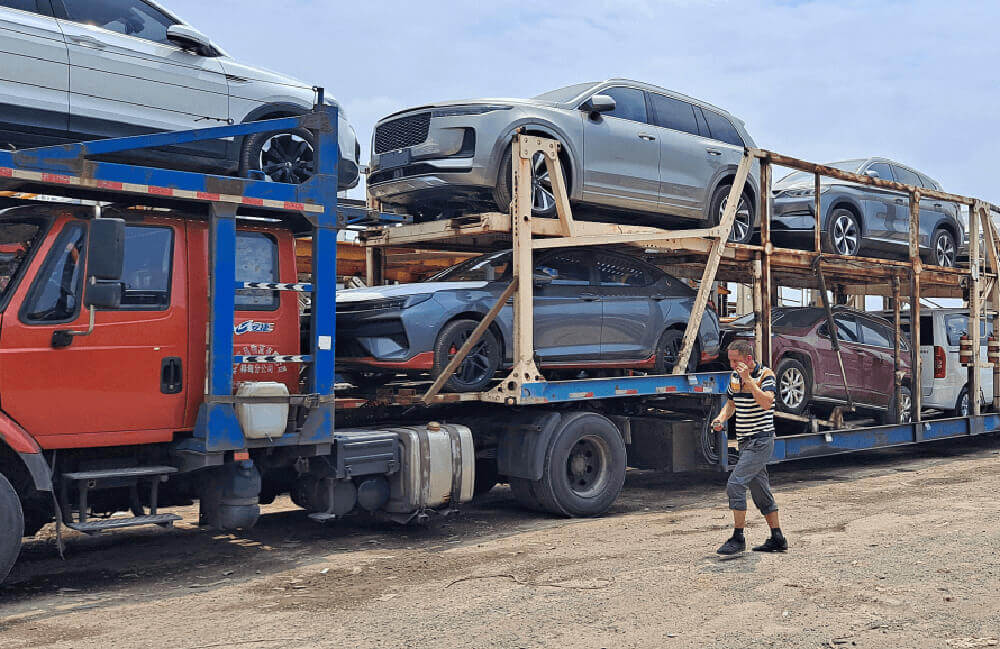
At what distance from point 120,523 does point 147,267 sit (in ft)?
5.13

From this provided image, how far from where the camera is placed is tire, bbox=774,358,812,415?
35.6 ft

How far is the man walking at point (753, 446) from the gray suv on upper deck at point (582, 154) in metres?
2.56

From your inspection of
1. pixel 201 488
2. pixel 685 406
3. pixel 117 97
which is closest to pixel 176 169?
pixel 117 97

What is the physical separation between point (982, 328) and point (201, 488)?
10463 mm

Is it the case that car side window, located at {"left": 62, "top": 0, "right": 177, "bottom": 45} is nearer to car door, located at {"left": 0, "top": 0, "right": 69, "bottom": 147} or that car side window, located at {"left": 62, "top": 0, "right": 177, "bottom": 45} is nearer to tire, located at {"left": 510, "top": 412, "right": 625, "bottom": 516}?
car door, located at {"left": 0, "top": 0, "right": 69, "bottom": 147}

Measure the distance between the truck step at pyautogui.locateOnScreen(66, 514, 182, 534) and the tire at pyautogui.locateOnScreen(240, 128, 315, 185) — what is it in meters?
2.38

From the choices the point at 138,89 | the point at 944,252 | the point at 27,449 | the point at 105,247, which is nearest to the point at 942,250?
the point at 944,252

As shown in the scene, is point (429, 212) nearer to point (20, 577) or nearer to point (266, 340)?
point (266, 340)

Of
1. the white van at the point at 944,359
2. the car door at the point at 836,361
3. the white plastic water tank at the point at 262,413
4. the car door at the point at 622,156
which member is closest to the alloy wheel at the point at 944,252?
the white van at the point at 944,359

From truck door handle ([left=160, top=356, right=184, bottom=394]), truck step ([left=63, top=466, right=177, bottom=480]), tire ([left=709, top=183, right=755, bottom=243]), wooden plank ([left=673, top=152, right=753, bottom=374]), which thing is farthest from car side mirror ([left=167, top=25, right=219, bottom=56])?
tire ([left=709, top=183, right=755, bottom=243])

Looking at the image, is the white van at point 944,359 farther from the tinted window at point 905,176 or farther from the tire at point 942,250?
the tinted window at point 905,176

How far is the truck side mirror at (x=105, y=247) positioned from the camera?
5598 millimetres

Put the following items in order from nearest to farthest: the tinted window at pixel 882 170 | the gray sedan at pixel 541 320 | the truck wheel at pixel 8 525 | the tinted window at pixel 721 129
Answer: the truck wheel at pixel 8 525 → the gray sedan at pixel 541 320 → the tinted window at pixel 721 129 → the tinted window at pixel 882 170

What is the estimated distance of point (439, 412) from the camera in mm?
8336
